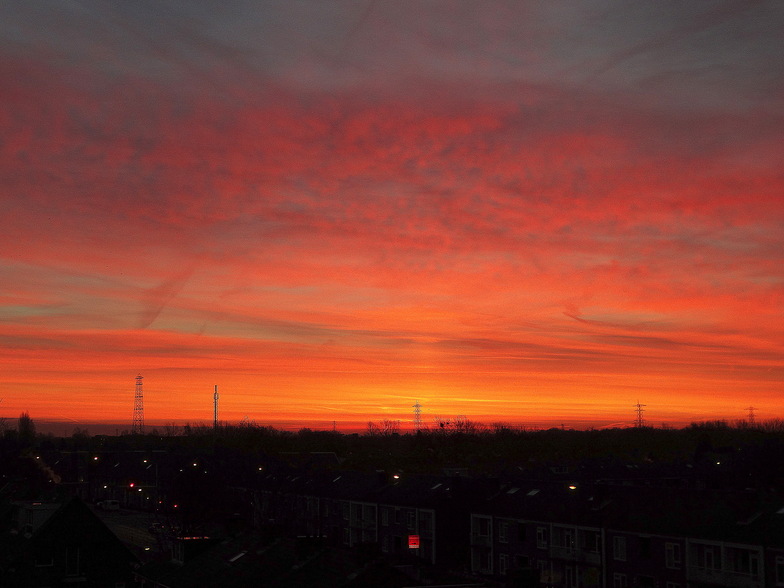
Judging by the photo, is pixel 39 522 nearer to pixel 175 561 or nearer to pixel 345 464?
pixel 175 561

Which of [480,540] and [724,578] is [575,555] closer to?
[480,540]

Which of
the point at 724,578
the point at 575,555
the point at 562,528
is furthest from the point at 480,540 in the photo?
the point at 724,578

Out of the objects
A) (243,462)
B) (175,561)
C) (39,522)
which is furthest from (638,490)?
(243,462)

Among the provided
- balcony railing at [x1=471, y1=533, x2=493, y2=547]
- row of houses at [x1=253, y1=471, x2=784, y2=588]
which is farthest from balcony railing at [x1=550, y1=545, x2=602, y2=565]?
balcony railing at [x1=471, y1=533, x2=493, y2=547]

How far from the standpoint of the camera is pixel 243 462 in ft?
481

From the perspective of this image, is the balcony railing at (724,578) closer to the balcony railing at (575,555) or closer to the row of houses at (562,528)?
the row of houses at (562,528)

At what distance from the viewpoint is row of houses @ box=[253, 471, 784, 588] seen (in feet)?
181

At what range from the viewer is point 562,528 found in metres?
69.6

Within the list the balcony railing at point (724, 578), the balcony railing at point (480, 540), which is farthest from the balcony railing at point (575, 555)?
the balcony railing at point (724, 578)

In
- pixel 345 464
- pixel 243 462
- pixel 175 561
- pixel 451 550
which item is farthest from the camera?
pixel 345 464

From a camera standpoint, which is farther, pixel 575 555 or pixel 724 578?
pixel 575 555

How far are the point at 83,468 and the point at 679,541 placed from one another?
448 ft

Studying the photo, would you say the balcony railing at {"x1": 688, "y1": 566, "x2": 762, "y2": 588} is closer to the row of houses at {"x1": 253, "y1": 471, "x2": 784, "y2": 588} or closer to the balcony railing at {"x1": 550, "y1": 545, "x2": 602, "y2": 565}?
the row of houses at {"x1": 253, "y1": 471, "x2": 784, "y2": 588}

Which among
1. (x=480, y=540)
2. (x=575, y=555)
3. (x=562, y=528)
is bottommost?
(x=480, y=540)
